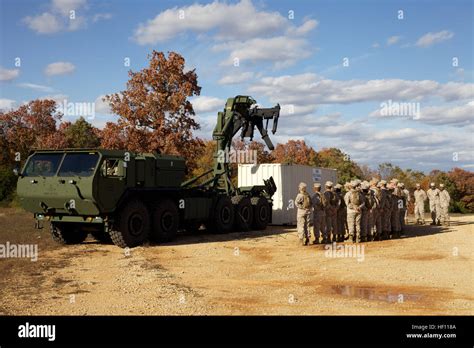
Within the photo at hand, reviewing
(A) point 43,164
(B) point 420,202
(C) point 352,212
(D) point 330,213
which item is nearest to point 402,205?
(C) point 352,212

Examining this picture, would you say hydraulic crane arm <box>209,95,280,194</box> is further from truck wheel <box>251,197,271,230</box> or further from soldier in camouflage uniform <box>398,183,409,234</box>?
soldier in camouflage uniform <box>398,183,409,234</box>

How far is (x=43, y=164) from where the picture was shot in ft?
45.0

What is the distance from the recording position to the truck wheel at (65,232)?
14.9m

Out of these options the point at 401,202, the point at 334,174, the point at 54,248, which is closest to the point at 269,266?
the point at 54,248

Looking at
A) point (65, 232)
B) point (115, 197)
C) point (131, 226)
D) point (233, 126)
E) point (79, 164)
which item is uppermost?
point (233, 126)

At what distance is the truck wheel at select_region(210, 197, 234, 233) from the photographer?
58.0 ft

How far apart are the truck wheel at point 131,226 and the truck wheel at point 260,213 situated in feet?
19.0

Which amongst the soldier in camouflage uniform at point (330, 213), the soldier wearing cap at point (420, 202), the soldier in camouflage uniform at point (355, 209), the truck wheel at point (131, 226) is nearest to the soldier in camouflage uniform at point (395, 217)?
the soldier in camouflage uniform at point (355, 209)

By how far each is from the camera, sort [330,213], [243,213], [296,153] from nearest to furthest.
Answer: [330,213], [243,213], [296,153]

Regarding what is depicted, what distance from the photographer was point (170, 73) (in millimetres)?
25703

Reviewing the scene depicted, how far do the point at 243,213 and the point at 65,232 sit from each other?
644 centimetres

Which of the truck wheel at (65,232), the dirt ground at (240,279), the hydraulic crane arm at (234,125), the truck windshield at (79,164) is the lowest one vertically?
the dirt ground at (240,279)

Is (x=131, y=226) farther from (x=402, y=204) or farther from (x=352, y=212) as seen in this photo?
(x=402, y=204)

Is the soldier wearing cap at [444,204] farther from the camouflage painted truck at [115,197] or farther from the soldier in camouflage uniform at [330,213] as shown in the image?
the camouflage painted truck at [115,197]
